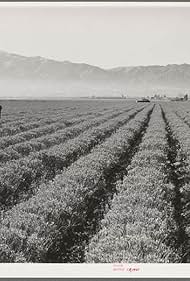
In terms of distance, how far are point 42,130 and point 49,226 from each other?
12.4 m

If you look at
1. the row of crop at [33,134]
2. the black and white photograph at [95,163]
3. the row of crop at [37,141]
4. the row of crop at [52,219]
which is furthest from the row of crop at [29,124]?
the row of crop at [52,219]

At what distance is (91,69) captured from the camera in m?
10.2

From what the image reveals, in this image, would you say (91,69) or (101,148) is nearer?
(91,69)

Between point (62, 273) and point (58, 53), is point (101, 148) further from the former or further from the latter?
point (62, 273)

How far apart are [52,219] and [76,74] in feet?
11.1

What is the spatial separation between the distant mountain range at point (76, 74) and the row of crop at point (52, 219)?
2.05 m

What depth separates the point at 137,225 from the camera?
7723 mm

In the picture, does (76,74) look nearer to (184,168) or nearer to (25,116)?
(184,168)

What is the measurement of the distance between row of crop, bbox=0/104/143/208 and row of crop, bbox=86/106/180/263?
6.85 ft

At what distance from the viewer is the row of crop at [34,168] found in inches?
401

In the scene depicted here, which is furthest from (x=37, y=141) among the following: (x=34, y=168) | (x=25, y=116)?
(x=25, y=116)

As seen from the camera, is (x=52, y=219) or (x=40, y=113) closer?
(x=52, y=219)

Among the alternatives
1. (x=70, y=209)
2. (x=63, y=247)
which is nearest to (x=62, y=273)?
(x=63, y=247)

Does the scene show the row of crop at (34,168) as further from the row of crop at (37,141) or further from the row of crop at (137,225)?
the row of crop at (137,225)
